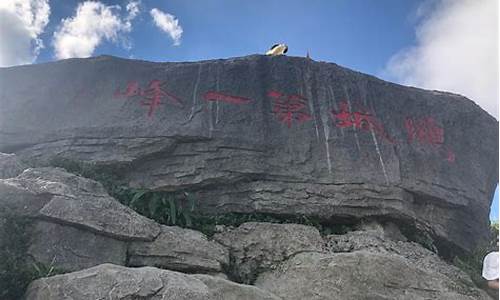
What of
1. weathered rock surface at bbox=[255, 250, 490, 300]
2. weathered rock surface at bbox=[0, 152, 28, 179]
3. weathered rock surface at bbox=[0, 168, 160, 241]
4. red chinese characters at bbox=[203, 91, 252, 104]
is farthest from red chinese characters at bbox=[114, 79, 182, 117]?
weathered rock surface at bbox=[255, 250, 490, 300]

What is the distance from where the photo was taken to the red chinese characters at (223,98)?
9.52 meters

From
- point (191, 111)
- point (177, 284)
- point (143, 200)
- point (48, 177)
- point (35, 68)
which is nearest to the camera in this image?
point (177, 284)

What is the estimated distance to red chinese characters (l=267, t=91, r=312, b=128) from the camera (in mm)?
9445

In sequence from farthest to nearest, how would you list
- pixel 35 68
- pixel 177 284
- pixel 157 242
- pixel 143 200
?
1. pixel 35 68
2. pixel 143 200
3. pixel 157 242
4. pixel 177 284

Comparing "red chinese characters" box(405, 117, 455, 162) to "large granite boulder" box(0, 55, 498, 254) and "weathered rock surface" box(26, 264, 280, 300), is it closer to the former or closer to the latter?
"large granite boulder" box(0, 55, 498, 254)

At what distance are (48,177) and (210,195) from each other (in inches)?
100

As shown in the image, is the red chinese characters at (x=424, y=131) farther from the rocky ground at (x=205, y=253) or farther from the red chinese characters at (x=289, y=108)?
the rocky ground at (x=205, y=253)

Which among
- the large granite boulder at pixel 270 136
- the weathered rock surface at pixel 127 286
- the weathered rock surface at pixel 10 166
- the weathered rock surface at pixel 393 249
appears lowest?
the weathered rock surface at pixel 127 286

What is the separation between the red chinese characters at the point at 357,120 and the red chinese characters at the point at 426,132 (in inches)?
23.2

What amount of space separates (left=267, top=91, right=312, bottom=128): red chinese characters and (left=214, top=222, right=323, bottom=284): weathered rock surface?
6.75 ft

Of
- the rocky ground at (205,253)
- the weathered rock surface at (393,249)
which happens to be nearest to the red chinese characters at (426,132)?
the weathered rock surface at (393,249)

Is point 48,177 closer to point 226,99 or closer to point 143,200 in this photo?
point 143,200

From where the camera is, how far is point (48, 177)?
7840 mm

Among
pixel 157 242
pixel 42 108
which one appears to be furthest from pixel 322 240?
pixel 42 108
